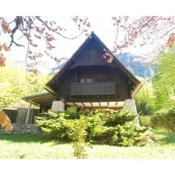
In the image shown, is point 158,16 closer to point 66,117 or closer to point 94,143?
point 94,143

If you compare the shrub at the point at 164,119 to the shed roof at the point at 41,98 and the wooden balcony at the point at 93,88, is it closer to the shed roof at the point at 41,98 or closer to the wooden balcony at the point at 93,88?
the wooden balcony at the point at 93,88

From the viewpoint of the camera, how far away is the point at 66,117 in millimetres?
7074

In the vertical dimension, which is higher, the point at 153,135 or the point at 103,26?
the point at 103,26

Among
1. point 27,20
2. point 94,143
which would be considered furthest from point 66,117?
point 27,20

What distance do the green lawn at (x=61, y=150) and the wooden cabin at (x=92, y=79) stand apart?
173cm

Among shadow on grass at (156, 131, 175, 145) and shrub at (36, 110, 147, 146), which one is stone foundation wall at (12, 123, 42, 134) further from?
shadow on grass at (156, 131, 175, 145)

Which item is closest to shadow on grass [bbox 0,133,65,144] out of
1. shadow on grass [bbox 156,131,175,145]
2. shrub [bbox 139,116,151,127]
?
shrub [bbox 139,116,151,127]

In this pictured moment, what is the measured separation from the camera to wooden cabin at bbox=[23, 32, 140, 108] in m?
8.20

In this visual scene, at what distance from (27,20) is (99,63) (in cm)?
422

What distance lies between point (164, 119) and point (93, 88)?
235 centimetres

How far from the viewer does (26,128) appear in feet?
22.8

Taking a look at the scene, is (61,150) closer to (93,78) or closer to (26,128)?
(26,128)

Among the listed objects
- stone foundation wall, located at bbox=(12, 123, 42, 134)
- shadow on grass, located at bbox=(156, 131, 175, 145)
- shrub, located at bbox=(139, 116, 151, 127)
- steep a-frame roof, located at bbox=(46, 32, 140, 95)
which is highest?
steep a-frame roof, located at bbox=(46, 32, 140, 95)

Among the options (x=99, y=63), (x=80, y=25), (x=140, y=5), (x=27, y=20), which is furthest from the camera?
(x=99, y=63)
